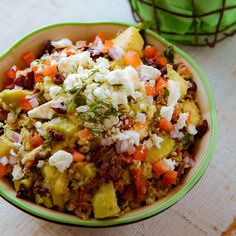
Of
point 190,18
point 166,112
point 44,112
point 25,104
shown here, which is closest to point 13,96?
point 25,104

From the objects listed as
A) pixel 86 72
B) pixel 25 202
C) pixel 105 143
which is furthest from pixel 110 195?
pixel 86 72

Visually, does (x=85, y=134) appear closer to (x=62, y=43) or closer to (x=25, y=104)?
(x=25, y=104)

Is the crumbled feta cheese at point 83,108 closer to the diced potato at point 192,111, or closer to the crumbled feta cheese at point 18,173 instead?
the crumbled feta cheese at point 18,173

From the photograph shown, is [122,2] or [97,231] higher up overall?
[122,2]

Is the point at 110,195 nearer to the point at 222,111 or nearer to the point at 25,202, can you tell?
the point at 25,202

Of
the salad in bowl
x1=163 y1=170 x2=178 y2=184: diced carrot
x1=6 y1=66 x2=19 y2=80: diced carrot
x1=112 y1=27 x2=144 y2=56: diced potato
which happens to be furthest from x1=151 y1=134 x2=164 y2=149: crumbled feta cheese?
x1=6 y1=66 x2=19 y2=80: diced carrot

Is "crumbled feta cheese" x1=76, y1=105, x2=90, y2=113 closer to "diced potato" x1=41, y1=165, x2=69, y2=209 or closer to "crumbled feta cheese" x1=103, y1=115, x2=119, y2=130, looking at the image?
"crumbled feta cheese" x1=103, y1=115, x2=119, y2=130
